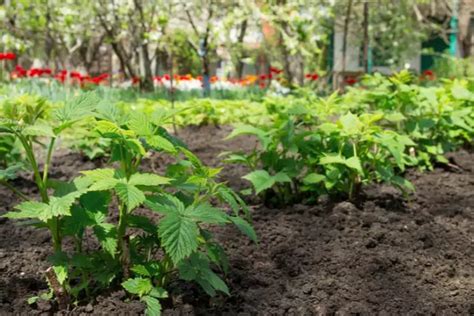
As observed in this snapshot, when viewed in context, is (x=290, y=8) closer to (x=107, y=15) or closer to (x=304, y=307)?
(x=107, y=15)

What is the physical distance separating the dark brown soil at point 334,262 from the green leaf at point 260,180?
168 mm

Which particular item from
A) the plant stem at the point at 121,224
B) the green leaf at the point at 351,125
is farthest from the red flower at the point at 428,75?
the plant stem at the point at 121,224

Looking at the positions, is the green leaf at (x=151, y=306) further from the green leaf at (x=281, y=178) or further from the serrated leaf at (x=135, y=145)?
the green leaf at (x=281, y=178)

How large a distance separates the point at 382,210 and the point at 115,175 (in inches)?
63.5

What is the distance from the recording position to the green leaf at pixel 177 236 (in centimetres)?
147

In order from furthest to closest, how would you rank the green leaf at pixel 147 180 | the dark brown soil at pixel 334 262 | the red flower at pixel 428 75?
the red flower at pixel 428 75 < the dark brown soil at pixel 334 262 < the green leaf at pixel 147 180

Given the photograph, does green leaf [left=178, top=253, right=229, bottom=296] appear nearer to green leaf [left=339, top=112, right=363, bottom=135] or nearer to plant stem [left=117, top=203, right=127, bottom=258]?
plant stem [left=117, top=203, right=127, bottom=258]

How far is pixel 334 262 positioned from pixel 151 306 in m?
0.87

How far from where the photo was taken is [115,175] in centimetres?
165

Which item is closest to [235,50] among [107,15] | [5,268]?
[107,15]

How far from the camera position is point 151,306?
1638 millimetres

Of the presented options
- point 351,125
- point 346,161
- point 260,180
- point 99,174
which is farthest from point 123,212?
point 351,125

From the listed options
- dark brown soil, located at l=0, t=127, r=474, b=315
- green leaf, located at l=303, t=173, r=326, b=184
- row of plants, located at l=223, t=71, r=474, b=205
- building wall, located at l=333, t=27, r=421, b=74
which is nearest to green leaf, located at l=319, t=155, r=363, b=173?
row of plants, located at l=223, t=71, r=474, b=205

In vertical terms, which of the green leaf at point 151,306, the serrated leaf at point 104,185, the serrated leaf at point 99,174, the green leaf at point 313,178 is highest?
the serrated leaf at point 99,174
